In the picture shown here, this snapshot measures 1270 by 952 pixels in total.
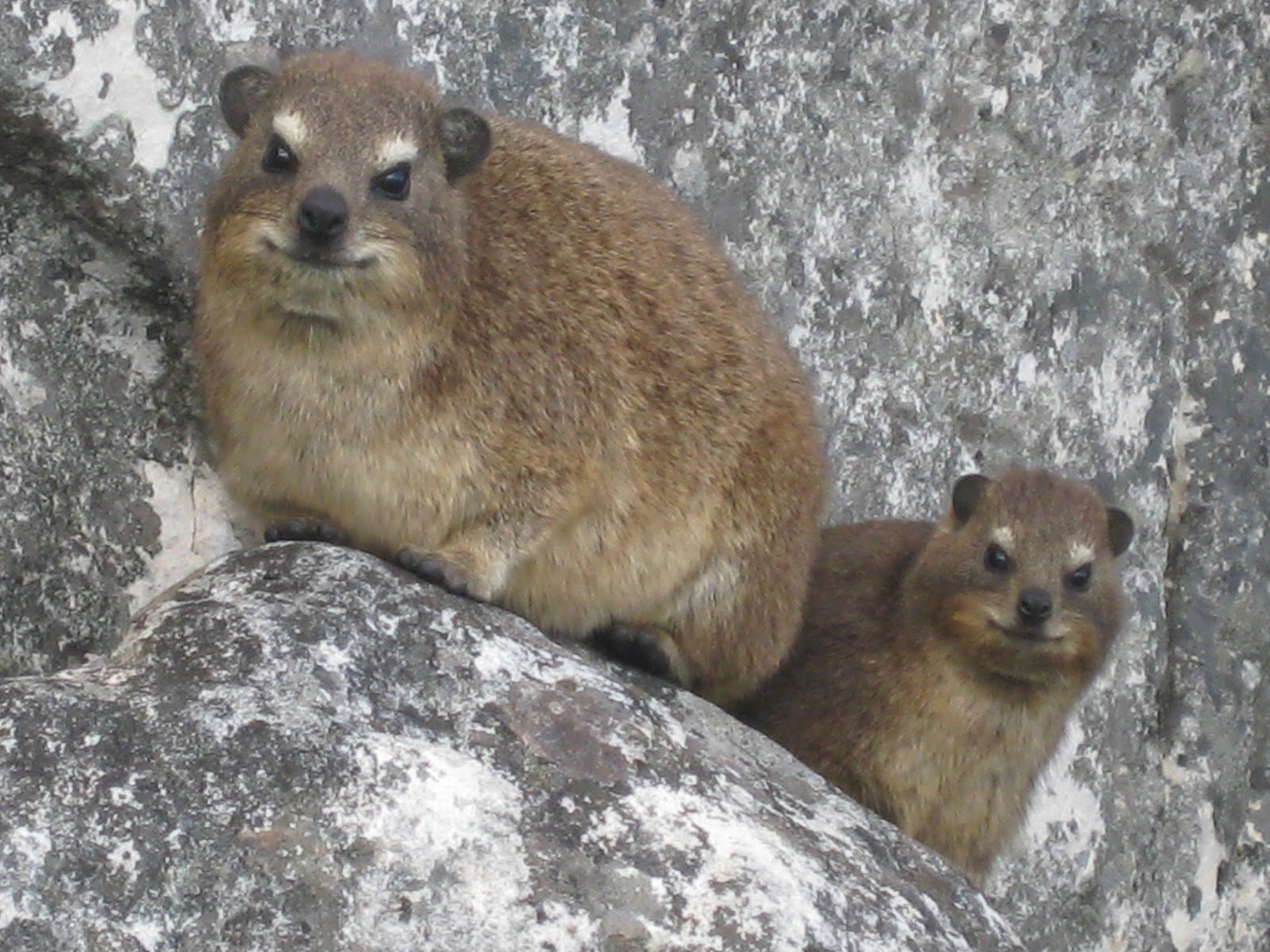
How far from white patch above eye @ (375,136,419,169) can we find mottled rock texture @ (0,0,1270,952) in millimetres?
859

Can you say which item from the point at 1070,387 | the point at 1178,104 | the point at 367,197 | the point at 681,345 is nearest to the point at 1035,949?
the point at 1070,387

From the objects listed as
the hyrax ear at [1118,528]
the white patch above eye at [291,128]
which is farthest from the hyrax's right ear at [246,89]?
the hyrax ear at [1118,528]

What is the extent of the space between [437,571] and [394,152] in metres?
0.94

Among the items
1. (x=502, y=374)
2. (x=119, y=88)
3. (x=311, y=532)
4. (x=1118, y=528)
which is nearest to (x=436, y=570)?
(x=311, y=532)

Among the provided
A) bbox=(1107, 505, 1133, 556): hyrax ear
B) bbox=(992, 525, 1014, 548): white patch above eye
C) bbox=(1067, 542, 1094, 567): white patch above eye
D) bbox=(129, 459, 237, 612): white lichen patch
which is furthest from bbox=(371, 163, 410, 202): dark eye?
bbox=(1107, 505, 1133, 556): hyrax ear

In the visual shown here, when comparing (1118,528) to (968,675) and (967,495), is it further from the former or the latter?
(968,675)

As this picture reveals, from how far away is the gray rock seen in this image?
3.80 metres

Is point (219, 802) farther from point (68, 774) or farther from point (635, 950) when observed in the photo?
point (635, 950)

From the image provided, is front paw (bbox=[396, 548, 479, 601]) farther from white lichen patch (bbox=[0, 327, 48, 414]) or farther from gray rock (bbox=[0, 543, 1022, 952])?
white lichen patch (bbox=[0, 327, 48, 414])

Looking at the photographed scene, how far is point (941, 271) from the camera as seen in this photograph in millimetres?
6668

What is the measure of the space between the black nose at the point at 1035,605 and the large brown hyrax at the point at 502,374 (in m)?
0.70

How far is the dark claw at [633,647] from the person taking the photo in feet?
17.6

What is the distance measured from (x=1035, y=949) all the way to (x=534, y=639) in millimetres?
2435

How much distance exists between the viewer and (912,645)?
626 centimetres
